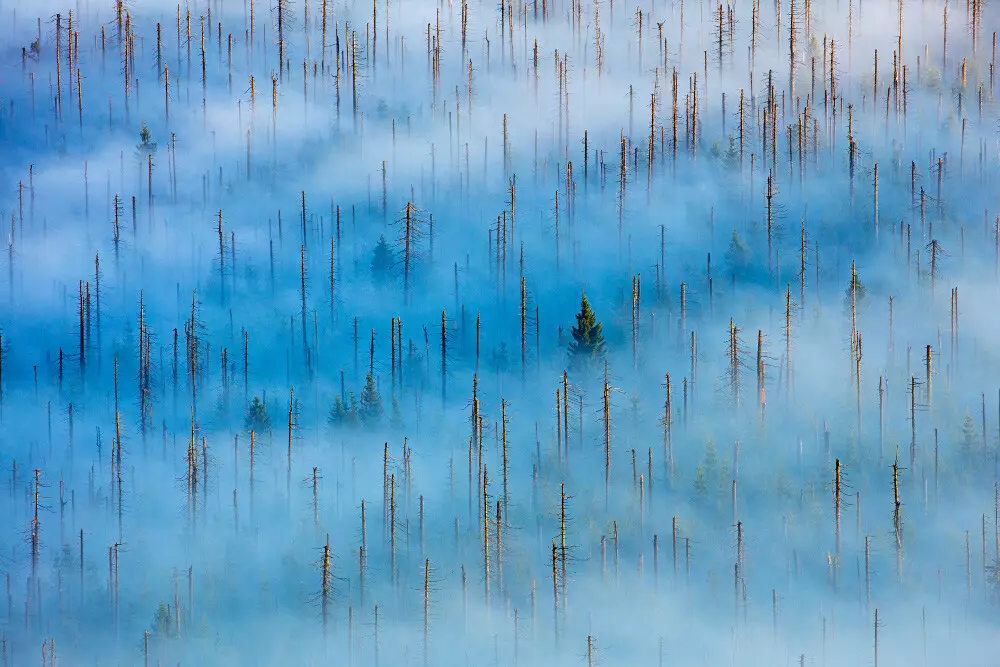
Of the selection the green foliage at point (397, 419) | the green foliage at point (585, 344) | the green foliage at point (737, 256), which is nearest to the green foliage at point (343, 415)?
the green foliage at point (397, 419)

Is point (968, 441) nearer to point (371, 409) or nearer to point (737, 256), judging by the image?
point (737, 256)

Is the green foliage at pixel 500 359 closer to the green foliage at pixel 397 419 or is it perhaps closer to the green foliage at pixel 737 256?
the green foliage at pixel 397 419

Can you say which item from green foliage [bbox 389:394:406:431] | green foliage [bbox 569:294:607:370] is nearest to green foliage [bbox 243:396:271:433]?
green foliage [bbox 389:394:406:431]

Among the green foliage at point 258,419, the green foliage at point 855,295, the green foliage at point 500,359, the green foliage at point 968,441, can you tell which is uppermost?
the green foliage at point 855,295

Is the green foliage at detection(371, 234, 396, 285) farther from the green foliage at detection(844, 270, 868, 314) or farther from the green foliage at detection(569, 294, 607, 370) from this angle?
the green foliage at detection(844, 270, 868, 314)

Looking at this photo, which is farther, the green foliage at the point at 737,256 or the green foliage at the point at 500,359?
the green foliage at the point at 737,256

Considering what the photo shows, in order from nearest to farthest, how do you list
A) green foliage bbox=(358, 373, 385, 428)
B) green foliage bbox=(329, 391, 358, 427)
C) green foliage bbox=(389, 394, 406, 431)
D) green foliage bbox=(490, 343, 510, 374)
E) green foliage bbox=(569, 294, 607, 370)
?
1. green foliage bbox=(329, 391, 358, 427)
2. green foliage bbox=(389, 394, 406, 431)
3. green foliage bbox=(358, 373, 385, 428)
4. green foliage bbox=(569, 294, 607, 370)
5. green foliage bbox=(490, 343, 510, 374)
